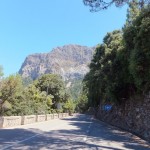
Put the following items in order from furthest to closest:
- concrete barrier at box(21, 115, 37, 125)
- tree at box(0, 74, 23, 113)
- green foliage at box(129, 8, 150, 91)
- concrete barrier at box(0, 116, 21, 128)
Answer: tree at box(0, 74, 23, 113) → concrete barrier at box(21, 115, 37, 125) → concrete barrier at box(0, 116, 21, 128) → green foliage at box(129, 8, 150, 91)

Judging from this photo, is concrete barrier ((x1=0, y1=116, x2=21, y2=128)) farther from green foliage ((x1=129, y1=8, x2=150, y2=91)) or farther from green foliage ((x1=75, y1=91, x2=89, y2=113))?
green foliage ((x1=75, y1=91, x2=89, y2=113))

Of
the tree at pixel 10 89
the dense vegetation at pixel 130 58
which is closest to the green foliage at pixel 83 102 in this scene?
the tree at pixel 10 89

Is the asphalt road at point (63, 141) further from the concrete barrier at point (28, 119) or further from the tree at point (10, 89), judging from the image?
the tree at point (10, 89)

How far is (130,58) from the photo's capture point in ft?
81.0

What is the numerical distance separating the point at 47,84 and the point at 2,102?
1574 inches

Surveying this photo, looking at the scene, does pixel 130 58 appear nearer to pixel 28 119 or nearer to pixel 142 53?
pixel 142 53

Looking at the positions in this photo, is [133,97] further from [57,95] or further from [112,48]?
[57,95]

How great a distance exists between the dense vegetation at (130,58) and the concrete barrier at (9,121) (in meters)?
10.8

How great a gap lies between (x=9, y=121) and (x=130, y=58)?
42.0ft

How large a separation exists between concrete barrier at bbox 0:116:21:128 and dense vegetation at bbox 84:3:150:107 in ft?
35.5

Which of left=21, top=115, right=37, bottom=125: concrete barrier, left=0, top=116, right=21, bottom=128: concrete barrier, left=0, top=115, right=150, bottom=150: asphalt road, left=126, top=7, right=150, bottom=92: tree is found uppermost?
left=126, top=7, right=150, bottom=92: tree

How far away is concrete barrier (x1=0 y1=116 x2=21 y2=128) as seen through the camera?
89.6 feet

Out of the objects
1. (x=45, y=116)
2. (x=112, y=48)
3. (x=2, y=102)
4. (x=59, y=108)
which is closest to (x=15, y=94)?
(x=2, y=102)

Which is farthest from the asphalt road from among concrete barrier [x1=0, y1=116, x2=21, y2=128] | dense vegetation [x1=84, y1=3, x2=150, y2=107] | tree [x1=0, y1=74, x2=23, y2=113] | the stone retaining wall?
tree [x1=0, y1=74, x2=23, y2=113]
